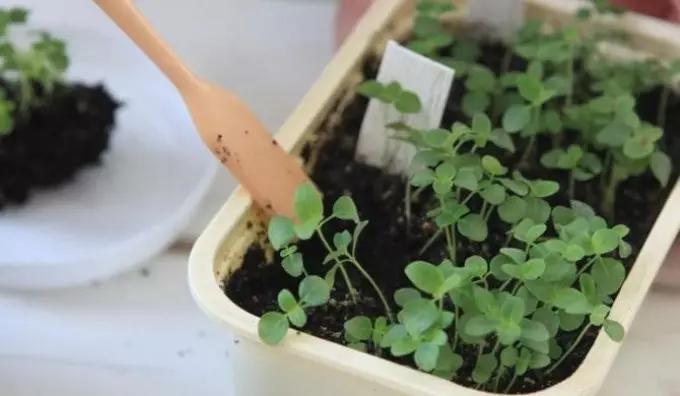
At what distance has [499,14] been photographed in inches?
27.0

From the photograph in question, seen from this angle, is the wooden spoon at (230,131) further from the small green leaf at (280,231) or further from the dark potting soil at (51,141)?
the dark potting soil at (51,141)

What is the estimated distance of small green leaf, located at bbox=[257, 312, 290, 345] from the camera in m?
0.48

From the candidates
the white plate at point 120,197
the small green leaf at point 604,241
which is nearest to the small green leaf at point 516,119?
the small green leaf at point 604,241

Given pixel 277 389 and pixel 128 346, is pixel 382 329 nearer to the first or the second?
pixel 277 389

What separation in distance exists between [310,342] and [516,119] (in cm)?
19

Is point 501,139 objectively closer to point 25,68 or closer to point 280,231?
point 280,231

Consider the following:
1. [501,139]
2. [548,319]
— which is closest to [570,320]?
[548,319]

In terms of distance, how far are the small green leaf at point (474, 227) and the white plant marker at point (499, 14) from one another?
0.69 feet

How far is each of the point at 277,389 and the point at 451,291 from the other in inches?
4.4

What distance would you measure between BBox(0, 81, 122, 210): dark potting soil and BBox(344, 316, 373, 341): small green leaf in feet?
0.96

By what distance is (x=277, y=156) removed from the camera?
56cm

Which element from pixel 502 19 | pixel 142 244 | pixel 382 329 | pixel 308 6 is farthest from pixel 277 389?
pixel 308 6

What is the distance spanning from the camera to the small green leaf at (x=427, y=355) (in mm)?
456

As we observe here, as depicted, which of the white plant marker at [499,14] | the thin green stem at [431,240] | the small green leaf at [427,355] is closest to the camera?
the small green leaf at [427,355]
